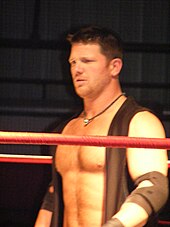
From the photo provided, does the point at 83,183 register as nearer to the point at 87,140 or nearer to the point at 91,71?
the point at 91,71

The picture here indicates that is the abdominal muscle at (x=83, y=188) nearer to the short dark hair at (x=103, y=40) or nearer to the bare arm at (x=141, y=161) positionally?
the bare arm at (x=141, y=161)

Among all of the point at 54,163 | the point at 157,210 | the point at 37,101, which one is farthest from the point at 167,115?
the point at 157,210

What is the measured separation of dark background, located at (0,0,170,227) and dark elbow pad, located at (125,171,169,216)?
2.48 ft

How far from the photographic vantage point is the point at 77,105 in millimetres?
1925

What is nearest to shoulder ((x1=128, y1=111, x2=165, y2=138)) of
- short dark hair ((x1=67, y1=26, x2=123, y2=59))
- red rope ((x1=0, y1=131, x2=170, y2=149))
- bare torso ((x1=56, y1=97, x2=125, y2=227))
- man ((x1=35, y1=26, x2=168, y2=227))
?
man ((x1=35, y1=26, x2=168, y2=227))

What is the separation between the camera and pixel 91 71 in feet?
4.61

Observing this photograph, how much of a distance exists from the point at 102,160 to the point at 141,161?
139 mm

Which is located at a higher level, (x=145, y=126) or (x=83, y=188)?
(x=145, y=126)

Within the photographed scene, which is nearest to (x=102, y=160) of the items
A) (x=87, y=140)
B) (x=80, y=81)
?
(x=80, y=81)

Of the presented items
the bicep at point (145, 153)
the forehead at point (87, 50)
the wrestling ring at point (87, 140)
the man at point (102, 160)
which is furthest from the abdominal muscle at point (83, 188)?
the wrestling ring at point (87, 140)

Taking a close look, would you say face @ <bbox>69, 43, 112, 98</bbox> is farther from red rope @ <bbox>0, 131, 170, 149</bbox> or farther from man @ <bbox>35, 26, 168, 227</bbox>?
red rope @ <bbox>0, 131, 170, 149</bbox>

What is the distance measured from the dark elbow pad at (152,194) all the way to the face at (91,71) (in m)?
0.32

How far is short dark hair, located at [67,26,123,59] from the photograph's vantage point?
1.41 metres

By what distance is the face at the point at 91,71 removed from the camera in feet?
4.60
